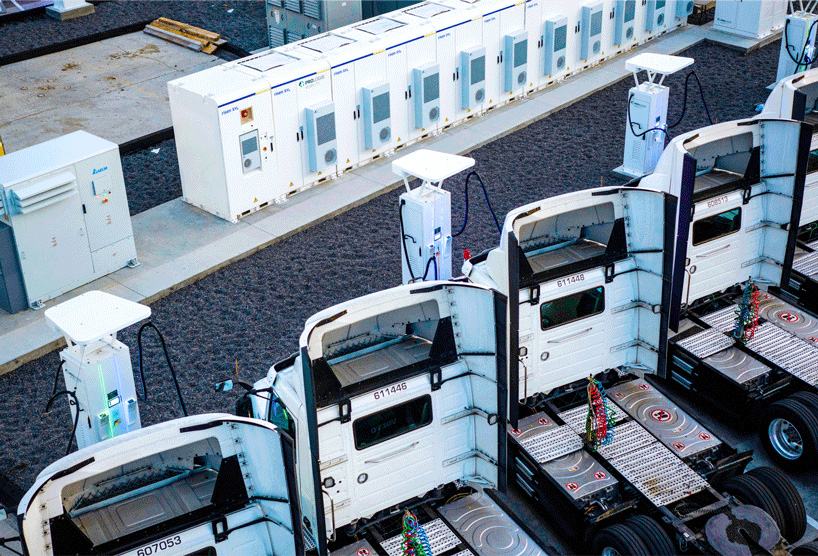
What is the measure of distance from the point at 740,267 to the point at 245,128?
7.05 m

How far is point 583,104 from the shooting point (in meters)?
18.8

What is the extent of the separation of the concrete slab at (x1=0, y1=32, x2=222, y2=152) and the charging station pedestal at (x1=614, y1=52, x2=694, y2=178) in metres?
8.23

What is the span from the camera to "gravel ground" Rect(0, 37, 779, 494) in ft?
37.5

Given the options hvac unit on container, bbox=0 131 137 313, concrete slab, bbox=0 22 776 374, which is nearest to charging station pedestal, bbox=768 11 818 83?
concrete slab, bbox=0 22 776 374

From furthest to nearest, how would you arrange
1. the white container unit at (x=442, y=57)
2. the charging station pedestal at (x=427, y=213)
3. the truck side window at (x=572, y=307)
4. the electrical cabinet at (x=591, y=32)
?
1. the electrical cabinet at (x=591, y=32)
2. the white container unit at (x=442, y=57)
3. the charging station pedestal at (x=427, y=213)
4. the truck side window at (x=572, y=307)

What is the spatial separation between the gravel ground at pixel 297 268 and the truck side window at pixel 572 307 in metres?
3.67

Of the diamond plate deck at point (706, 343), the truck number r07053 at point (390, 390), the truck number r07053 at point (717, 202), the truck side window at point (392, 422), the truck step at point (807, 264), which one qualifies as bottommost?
the diamond plate deck at point (706, 343)

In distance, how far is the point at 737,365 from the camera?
1088cm

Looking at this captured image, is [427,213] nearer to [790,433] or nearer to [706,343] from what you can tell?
[706,343]

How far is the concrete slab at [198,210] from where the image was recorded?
1334 cm

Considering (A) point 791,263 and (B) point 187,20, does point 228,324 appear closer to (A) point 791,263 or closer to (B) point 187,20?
(A) point 791,263

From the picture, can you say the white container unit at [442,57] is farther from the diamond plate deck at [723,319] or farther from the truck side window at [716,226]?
the diamond plate deck at [723,319]

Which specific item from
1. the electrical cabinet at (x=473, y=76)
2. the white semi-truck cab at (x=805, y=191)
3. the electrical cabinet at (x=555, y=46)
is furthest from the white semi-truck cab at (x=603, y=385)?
the electrical cabinet at (x=555, y=46)

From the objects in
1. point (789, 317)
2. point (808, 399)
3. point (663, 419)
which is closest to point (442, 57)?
point (789, 317)
